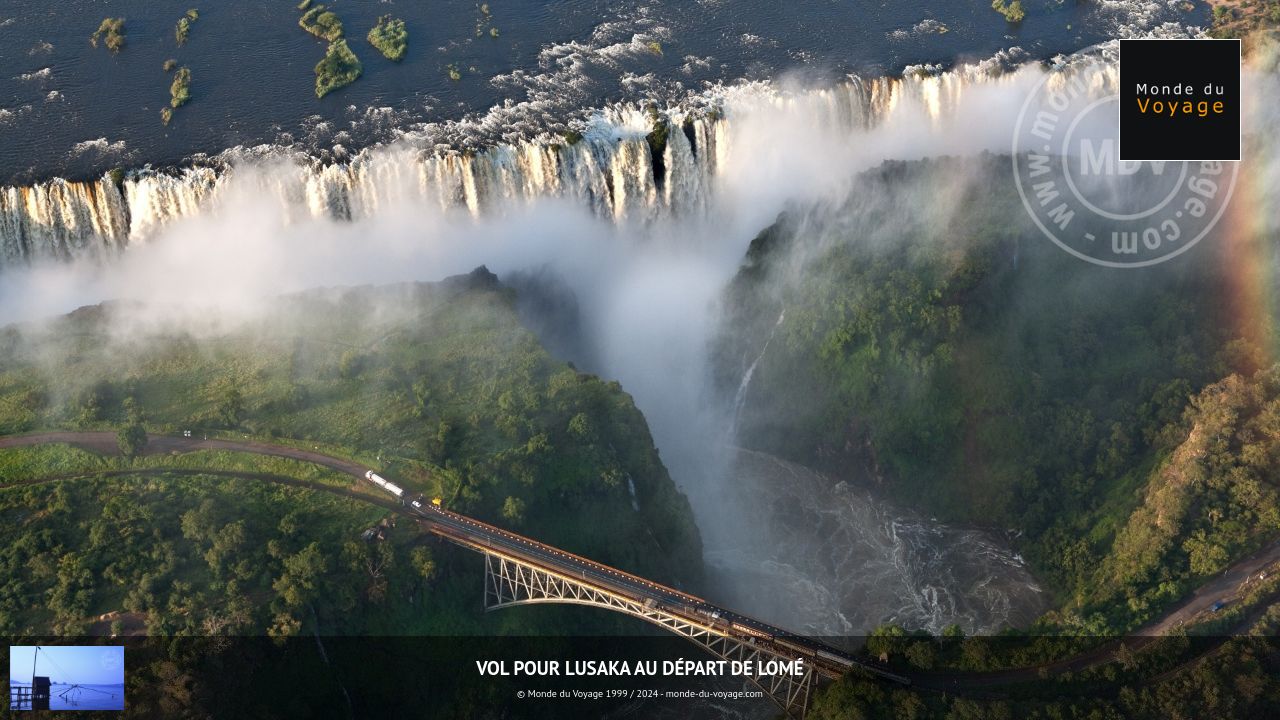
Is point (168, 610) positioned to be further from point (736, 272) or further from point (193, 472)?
point (736, 272)

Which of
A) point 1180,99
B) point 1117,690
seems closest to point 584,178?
point 1180,99

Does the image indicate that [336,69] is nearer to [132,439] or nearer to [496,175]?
[496,175]

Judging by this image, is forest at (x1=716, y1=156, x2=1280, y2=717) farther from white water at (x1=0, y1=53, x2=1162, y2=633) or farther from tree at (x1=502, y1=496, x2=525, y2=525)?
tree at (x1=502, y1=496, x2=525, y2=525)

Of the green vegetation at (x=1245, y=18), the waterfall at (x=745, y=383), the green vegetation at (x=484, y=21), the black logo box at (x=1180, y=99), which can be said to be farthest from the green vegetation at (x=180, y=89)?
the green vegetation at (x=1245, y=18)

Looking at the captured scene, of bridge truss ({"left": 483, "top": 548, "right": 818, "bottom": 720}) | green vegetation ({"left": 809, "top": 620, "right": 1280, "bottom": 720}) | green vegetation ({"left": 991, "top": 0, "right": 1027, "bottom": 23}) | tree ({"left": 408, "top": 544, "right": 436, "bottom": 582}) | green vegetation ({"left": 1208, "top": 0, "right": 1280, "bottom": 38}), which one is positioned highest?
green vegetation ({"left": 991, "top": 0, "right": 1027, "bottom": 23})

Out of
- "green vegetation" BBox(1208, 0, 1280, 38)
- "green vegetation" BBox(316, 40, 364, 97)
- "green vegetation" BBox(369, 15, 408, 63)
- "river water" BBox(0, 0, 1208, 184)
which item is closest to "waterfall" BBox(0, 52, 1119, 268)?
"river water" BBox(0, 0, 1208, 184)

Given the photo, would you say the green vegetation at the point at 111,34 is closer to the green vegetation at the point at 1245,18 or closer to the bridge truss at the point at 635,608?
the bridge truss at the point at 635,608

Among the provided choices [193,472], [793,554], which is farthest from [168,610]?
[793,554]
